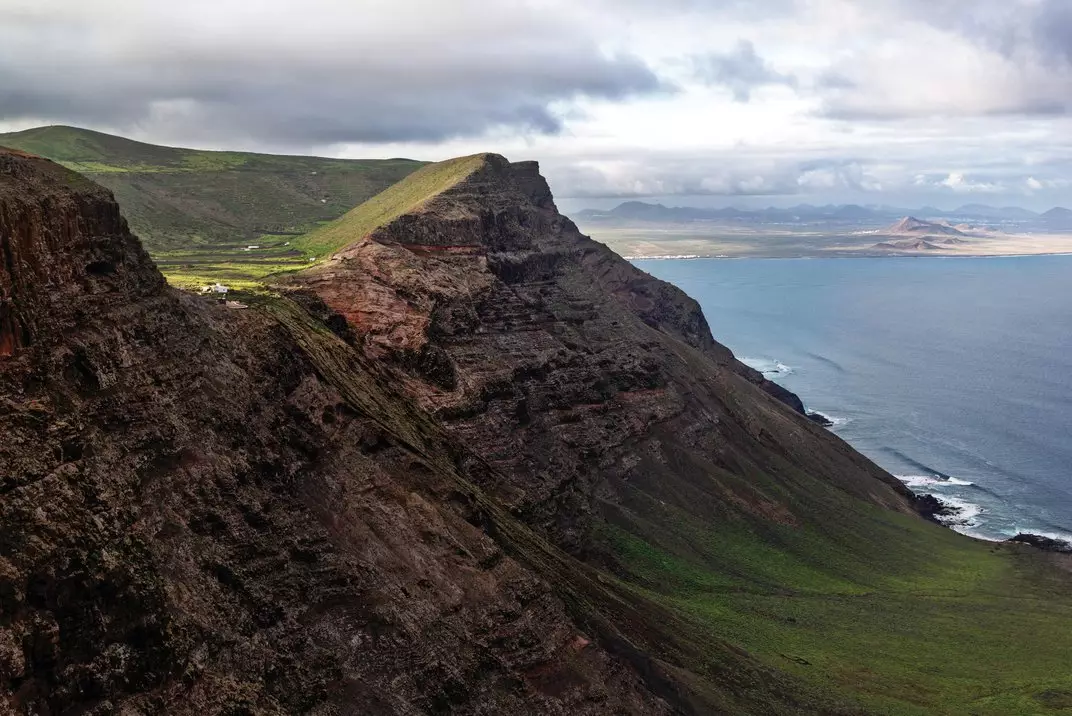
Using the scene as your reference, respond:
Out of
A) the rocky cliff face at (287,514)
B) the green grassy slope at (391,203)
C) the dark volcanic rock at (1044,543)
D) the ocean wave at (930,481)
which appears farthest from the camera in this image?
the ocean wave at (930,481)

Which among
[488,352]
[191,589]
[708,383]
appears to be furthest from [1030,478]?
[191,589]

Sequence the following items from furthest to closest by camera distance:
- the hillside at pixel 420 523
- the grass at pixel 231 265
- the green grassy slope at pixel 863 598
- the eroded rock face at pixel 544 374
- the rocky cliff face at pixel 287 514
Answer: the grass at pixel 231 265, the eroded rock face at pixel 544 374, the green grassy slope at pixel 863 598, the hillside at pixel 420 523, the rocky cliff face at pixel 287 514

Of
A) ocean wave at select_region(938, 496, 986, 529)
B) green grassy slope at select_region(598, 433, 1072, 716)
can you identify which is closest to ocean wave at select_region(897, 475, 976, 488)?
ocean wave at select_region(938, 496, 986, 529)

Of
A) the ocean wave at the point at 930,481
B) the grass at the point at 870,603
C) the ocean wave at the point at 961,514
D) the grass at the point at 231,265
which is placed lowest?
the ocean wave at the point at 961,514

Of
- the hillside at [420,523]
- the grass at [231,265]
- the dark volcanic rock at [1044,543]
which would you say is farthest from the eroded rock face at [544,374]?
the dark volcanic rock at [1044,543]

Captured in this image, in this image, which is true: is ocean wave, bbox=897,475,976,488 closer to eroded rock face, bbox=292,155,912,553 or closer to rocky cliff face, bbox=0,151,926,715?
eroded rock face, bbox=292,155,912,553

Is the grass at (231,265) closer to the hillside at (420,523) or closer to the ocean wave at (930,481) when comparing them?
the hillside at (420,523)
